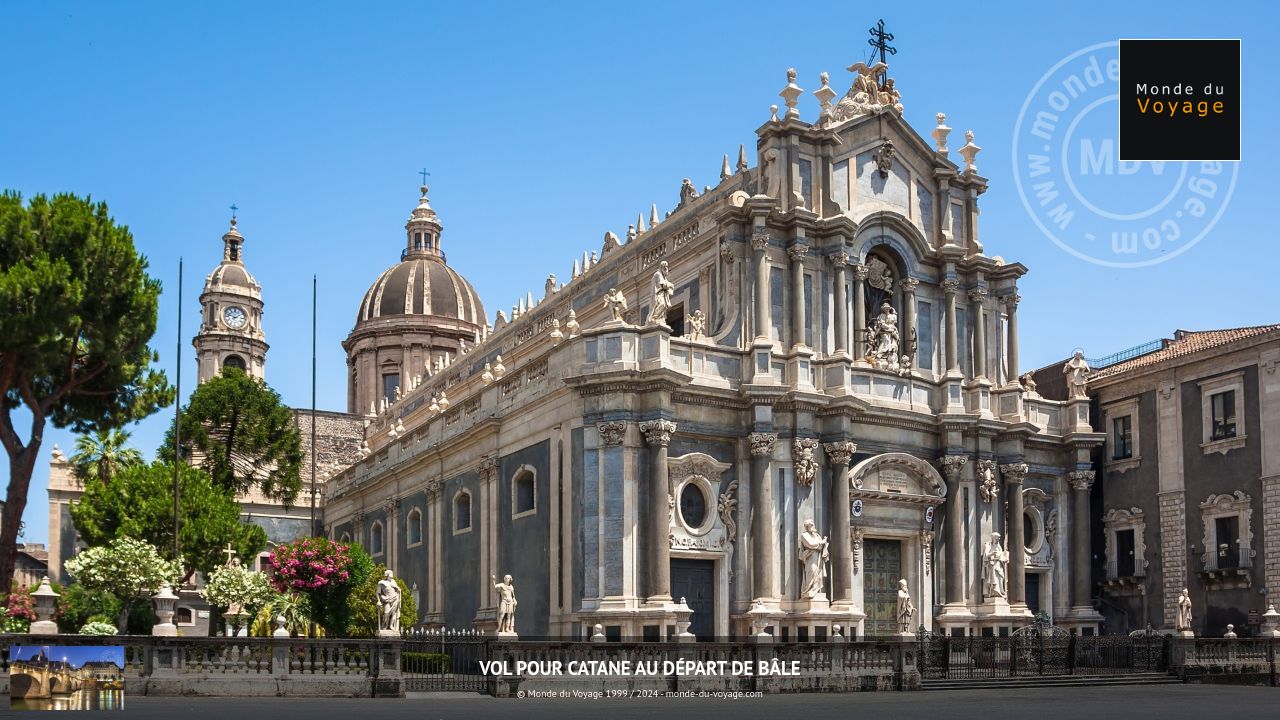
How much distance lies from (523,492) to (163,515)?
18.3 metres

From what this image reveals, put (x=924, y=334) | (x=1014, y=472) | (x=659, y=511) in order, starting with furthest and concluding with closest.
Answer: (x=924, y=334) → (x=1014, y=472) → (x=659, y=511)

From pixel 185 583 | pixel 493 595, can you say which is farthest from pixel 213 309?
pixel 493 595

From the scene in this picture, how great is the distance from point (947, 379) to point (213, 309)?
56528mm

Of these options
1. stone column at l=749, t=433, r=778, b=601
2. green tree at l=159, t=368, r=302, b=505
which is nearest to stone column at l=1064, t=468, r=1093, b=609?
stone column at l=749, t=433, r=778, b=601

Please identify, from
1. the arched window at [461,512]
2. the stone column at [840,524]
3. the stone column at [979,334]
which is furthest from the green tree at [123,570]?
the stone column at [979,334]

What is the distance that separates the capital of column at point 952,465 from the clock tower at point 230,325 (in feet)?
175

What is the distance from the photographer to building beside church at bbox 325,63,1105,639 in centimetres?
3669

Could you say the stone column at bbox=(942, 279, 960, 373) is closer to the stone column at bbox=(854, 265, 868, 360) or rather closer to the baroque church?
the baroque church

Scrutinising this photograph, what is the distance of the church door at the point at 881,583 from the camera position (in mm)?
40719

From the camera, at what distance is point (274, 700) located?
81.6ft

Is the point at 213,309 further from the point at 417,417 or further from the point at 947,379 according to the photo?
the point at 947,379

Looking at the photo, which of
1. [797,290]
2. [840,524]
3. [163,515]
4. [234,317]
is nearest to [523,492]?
[840,524]

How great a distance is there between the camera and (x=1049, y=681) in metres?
33.5

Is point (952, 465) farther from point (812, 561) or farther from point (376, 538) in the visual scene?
point (376, 538)
